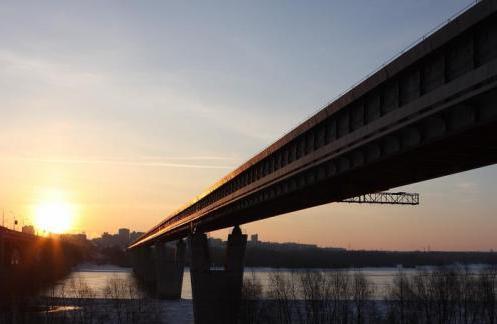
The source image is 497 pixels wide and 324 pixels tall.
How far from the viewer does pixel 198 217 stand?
240 feet

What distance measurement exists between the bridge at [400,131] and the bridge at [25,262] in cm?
5615

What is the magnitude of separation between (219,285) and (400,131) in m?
39.9

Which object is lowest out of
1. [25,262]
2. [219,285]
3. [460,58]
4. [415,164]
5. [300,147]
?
[25,262]

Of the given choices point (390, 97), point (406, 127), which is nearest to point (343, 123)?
point (390, 97)

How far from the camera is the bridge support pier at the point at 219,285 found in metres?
58.6

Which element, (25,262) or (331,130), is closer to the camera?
(331,130)

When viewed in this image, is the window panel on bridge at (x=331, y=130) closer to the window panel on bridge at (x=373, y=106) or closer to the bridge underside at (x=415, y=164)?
the bridge underside at (x=415, y=164)

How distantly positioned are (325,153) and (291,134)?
6.11 metres

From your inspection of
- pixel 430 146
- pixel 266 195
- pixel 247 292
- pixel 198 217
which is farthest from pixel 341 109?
pixel 198 217

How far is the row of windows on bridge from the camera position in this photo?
2034cm

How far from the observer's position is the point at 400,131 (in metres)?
25.3

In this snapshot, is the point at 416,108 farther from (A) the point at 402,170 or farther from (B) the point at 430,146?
(A) the point at 402,170

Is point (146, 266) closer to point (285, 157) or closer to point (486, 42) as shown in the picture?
point (285, 157)

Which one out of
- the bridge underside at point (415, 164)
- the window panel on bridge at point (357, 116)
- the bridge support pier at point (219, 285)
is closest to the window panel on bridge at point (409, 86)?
the bridge underside at point (415, 164)
